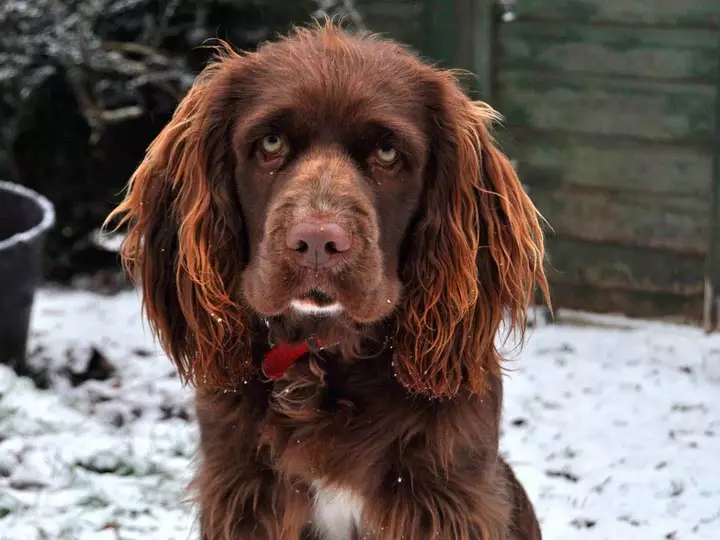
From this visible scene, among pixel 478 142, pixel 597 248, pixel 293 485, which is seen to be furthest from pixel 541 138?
pixel 293 485

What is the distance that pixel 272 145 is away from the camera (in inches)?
106

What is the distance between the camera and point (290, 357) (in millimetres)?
2785

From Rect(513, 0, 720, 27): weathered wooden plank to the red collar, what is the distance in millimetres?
3501

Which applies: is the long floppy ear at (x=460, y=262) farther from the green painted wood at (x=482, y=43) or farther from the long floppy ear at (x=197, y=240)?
the green painted wood at (x=482, y=43)

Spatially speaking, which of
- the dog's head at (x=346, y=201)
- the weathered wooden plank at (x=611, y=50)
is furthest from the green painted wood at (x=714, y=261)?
the dog's head at (x=346, y=201)

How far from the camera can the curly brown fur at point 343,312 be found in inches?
105

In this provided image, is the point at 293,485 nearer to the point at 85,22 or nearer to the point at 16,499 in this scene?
the point at 16,499

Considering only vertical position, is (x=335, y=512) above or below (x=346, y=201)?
below

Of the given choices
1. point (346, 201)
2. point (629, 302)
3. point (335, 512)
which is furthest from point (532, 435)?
point (346, 201)

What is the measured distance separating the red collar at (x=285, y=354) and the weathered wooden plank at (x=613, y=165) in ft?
11.0

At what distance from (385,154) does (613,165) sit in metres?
3.37

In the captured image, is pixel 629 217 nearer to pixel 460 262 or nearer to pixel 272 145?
pixel 460 262

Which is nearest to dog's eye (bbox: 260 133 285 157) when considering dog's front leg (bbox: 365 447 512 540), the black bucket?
dog's front leg (bbox: 365 447 512 540)

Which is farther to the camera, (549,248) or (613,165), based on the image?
(549,248)
